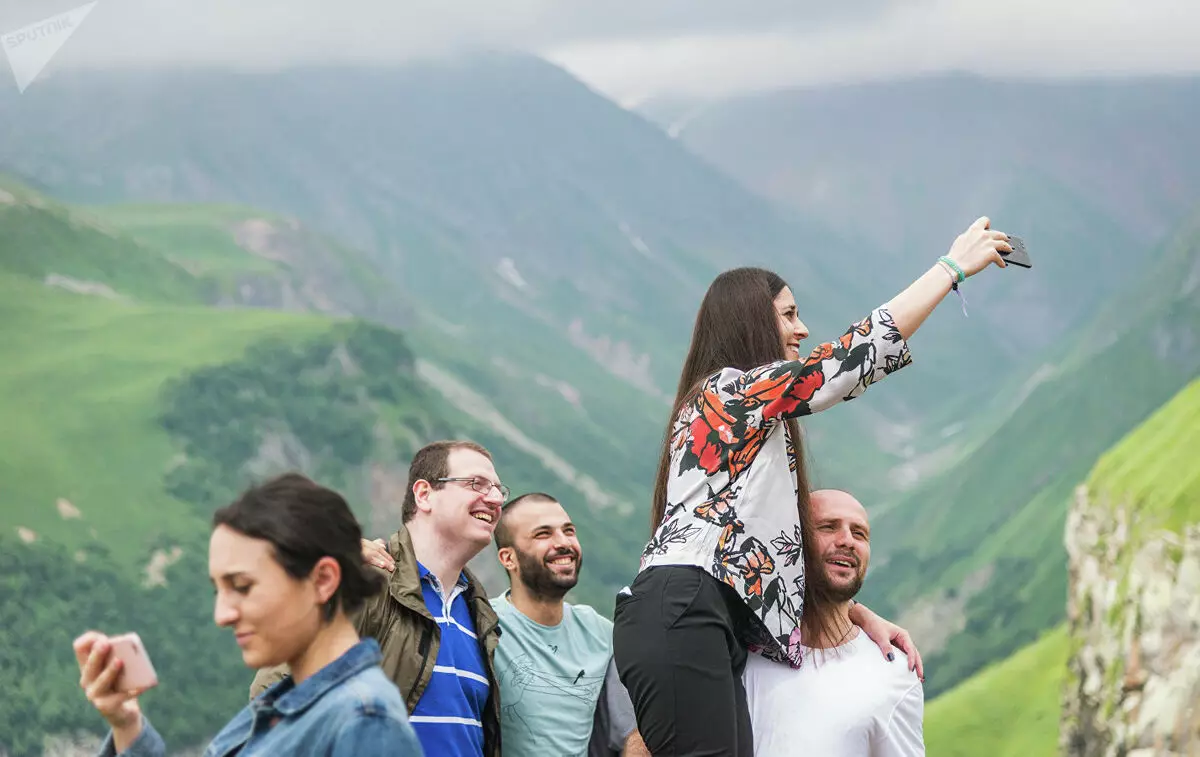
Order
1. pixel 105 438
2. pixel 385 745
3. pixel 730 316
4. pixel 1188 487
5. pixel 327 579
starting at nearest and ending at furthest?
1. pixel 385 745
2. pixel 327 579
3. pixel 730 316
4. pixel 1188 487
5. pixel 105 438

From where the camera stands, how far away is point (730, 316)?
366cm

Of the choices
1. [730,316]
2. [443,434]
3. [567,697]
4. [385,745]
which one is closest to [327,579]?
[385,745]

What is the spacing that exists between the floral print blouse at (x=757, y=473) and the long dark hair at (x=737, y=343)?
0.07m

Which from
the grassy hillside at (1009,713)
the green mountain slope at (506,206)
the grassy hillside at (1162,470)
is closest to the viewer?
the grassy hillside at (1162,470)

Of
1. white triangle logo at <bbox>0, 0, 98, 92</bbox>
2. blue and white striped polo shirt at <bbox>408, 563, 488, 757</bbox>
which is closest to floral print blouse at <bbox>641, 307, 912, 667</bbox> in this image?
blue and white striped polo shirt at <bbox>408, 563, 488, 757</bbox>

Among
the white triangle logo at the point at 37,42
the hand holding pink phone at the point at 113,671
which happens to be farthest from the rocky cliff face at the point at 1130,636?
the white triangle logo at the point at 37,42

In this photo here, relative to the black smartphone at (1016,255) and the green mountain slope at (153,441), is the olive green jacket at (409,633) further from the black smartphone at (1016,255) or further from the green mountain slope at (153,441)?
the green mountain slope at (153,441)

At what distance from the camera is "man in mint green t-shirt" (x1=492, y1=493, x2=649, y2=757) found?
4.09 metres

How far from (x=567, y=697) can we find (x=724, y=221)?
35.9 m

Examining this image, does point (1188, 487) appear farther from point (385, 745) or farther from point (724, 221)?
point (724, 221)

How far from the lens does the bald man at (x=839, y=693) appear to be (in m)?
3.63

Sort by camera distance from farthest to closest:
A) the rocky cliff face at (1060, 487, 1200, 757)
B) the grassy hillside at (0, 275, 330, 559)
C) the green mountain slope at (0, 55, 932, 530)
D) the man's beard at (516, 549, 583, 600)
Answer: the green mountain slope at (0, 55, 932, 530) → the grassy hillside at (0, 275, 330, 559) → the rocky cliff face at (1060, 487, 1200, 757) → the man's beard at (516, 549, 583, 600)

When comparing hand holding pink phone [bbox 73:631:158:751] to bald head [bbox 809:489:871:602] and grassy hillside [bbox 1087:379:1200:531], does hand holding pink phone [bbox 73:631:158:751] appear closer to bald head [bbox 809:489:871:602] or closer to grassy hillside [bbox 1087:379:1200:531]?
bald head [bbox 809:489:871:602]

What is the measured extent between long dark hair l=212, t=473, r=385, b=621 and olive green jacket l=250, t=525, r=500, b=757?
3.21ft
